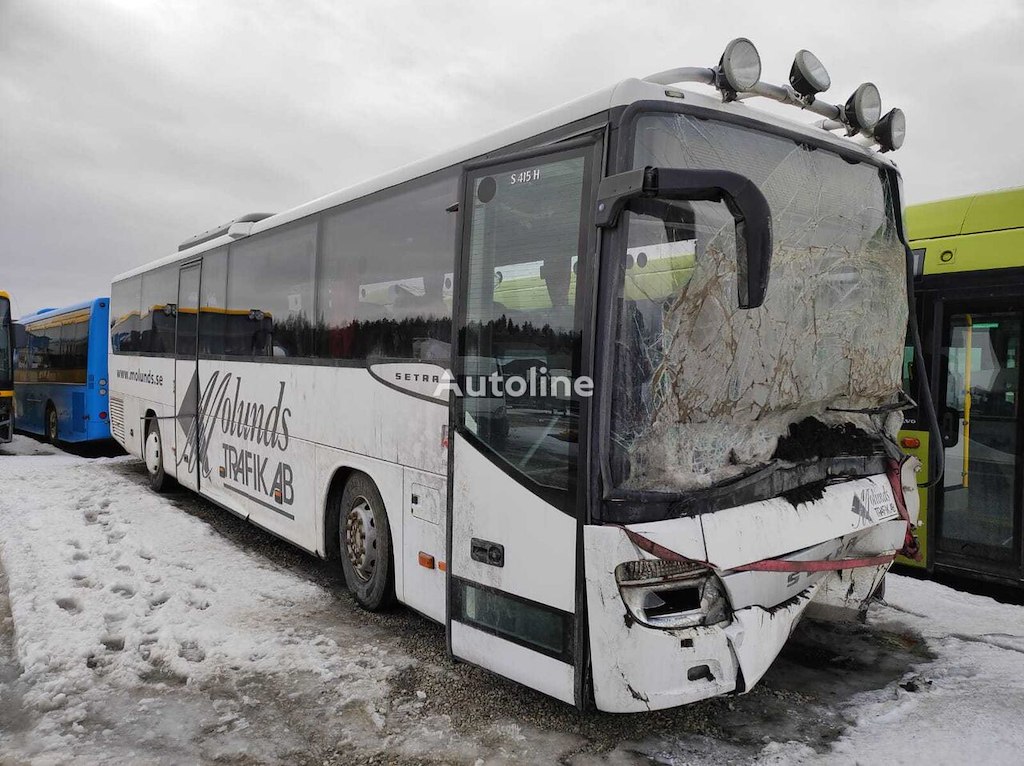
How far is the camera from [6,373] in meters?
14.8

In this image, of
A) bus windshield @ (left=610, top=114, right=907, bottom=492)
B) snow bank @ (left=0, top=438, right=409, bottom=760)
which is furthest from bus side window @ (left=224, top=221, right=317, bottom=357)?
bus windshield @ (left=610, top=114, right=907, bottom=492)

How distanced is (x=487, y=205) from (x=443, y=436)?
1.35 meters

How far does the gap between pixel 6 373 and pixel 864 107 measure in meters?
16.0

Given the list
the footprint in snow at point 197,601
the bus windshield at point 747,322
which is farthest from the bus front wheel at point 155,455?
the bus windshield at point 747,322

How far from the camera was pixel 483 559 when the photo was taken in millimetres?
3871

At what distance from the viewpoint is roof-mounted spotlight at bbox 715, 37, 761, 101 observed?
3.56 meters

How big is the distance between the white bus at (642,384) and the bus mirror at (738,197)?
1 centimetres

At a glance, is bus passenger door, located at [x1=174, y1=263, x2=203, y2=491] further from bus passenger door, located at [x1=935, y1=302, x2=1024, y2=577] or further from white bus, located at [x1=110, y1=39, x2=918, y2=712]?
bus passenger door, located at [x1=935, y1=302, x2=1024, y2=577]

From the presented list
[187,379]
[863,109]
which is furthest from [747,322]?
[187,379]

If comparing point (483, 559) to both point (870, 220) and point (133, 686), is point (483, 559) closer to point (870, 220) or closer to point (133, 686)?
point (133, 686)

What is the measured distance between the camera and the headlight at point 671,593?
10.7 feet

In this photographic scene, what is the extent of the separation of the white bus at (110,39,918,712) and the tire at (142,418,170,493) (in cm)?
619

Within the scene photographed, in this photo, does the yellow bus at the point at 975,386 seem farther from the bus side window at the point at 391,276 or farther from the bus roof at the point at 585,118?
the bus side window at the point at 391,276

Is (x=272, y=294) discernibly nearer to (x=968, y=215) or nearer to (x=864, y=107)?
(x=864, y=107)
